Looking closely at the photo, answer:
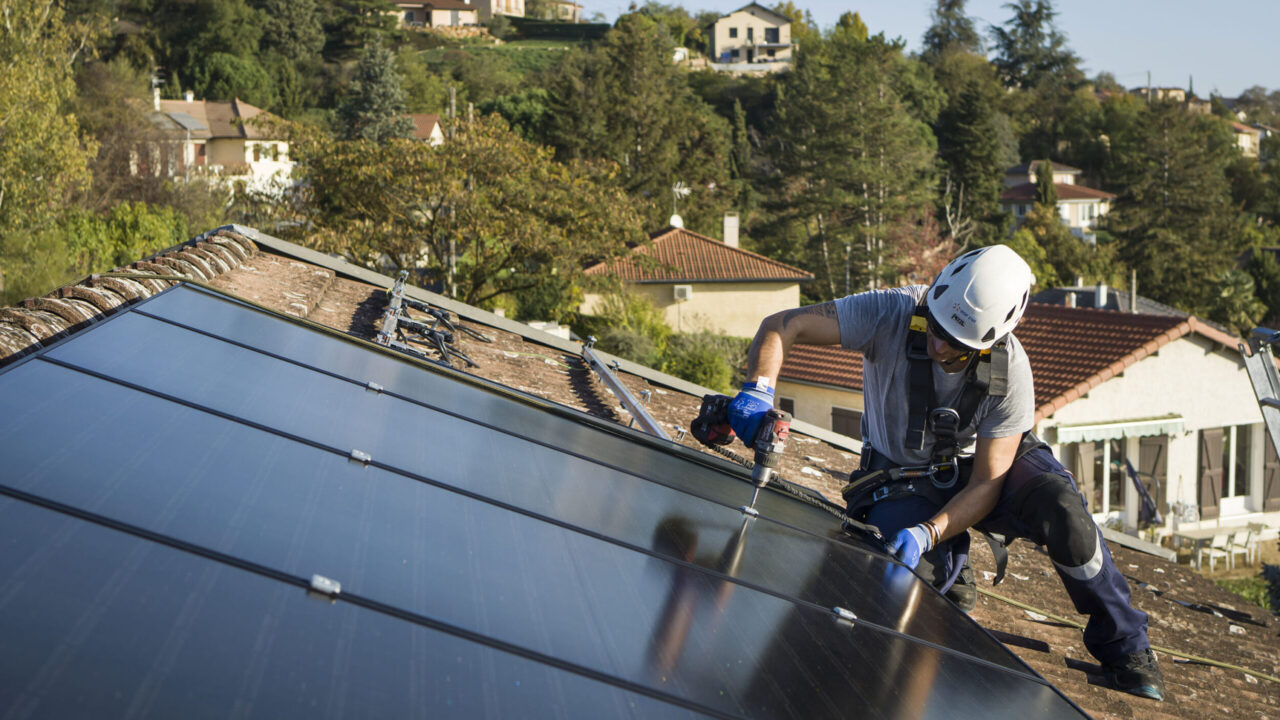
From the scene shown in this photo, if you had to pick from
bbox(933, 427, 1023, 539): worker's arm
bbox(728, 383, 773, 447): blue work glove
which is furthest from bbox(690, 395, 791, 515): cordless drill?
bbox(933, 427, 1023, 539): worker's arm

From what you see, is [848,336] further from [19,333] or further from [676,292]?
[676,292]

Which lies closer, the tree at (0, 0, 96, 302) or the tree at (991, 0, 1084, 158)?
the tree at (0, 0, 96, 302)

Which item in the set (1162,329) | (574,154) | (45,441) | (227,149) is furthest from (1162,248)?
(45,441)

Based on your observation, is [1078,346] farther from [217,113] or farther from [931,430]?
[217,113]

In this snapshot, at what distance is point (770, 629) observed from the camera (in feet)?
8.05

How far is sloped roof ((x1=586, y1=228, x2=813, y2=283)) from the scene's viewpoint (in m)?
36.0

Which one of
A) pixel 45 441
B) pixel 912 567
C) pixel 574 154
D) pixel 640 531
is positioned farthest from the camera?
pixel 574 154

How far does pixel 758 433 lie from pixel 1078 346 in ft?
66.5

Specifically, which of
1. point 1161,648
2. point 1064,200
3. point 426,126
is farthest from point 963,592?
point 1064,200

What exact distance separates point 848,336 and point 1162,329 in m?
19.5

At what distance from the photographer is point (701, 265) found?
37.6 metres

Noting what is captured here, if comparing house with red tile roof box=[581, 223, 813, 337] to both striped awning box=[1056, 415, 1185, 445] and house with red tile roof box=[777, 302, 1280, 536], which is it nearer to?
house with red tile roof box=[777, 302, 1280, 536]

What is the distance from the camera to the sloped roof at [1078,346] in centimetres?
2064

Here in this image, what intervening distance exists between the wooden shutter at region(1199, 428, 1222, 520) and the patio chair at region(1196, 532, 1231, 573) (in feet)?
2.62
